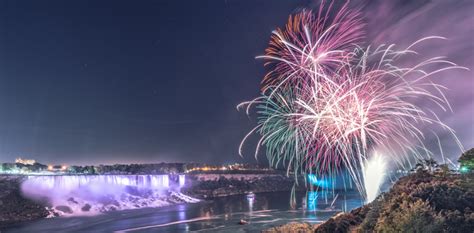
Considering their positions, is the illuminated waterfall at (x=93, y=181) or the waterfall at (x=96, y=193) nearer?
the waterfall at (x=96, y=193)

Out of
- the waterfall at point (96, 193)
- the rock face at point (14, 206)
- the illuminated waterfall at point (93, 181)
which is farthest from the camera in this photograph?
the illuminated waterfall at point (93, 181)

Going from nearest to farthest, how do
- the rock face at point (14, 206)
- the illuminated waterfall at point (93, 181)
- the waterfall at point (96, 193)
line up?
the rock face at point (14, 206), the waterfall at point (96, 193), the illuminated waterfall at point (93, 181)

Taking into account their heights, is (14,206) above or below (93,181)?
below

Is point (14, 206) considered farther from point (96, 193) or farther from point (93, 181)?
point (93, 181)

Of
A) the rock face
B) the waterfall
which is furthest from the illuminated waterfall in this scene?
the rock face

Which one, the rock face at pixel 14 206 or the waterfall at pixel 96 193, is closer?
the rock face at pixel 14 206

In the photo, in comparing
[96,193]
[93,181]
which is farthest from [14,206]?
[93,181]

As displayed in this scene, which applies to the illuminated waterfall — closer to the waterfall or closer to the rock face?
the waterfall

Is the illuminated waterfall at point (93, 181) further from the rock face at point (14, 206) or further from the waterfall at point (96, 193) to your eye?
the rock face at point (14, 206)

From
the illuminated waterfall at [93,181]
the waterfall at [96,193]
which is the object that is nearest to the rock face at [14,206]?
the waterfall at [96,193]
